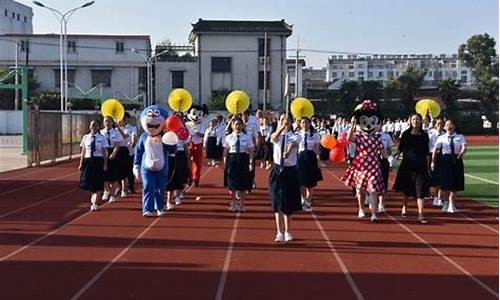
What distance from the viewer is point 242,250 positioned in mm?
10070

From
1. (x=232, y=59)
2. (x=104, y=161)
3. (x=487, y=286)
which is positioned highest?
(x=232, y=59)

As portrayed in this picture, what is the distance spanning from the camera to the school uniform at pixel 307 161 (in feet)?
48.0

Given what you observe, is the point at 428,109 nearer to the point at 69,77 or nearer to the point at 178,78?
the point at 178,78

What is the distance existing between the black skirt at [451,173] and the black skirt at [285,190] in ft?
14.7

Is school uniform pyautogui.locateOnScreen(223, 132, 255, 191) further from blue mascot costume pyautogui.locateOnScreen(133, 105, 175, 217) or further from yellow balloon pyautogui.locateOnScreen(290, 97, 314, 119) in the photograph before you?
blue mascot costume pyautogui.locateOnScreen(133, 105, 175, 217)

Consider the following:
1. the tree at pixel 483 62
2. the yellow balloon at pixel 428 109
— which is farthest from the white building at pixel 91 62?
the yellow balloon at pixel 428 109

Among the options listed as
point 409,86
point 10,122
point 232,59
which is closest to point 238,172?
point 232,59

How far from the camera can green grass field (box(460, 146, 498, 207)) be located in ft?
57.0

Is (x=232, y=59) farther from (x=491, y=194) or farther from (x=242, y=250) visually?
(x=242, y=250)

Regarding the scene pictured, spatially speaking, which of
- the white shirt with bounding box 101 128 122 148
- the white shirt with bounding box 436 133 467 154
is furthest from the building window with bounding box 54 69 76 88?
the white shirt with bounding box 436 133 467 154

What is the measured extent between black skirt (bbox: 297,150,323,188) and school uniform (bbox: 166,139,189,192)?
2.18 m

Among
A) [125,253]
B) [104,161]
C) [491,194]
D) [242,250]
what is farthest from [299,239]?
[491,194]

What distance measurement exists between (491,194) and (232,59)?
145 feet

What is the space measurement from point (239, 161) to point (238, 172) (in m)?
0.20
